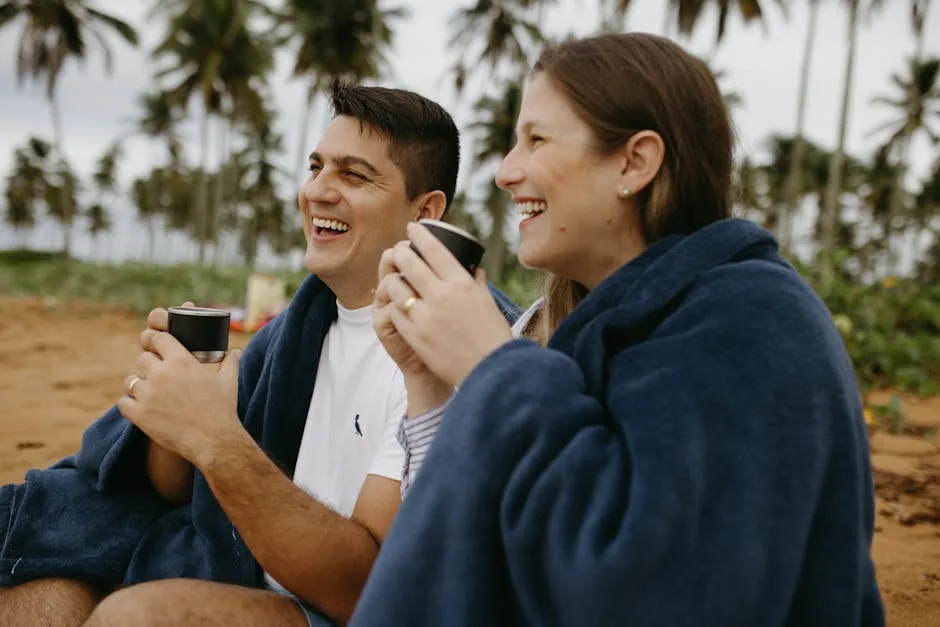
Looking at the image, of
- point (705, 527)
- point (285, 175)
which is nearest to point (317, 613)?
point (705, 527)

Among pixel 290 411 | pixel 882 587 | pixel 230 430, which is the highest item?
pixel 230 430

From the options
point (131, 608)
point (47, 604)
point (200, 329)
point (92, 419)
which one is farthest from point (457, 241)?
point (92, 419)

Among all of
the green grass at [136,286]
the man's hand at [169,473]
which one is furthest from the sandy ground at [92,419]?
the green grass at [136,286]

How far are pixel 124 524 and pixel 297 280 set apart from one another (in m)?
16.3

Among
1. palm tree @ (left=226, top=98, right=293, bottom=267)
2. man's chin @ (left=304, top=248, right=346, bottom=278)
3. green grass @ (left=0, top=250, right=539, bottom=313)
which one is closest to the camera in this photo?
man's chin @ (left=304, top=248, right=346, bottom=278)

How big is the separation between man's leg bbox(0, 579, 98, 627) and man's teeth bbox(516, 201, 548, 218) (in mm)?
1651

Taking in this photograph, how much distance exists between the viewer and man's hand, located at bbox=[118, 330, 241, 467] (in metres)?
1.63

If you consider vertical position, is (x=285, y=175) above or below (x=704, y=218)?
below

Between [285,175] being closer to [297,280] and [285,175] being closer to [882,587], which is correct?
[297,280]

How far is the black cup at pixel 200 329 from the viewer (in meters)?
1.72

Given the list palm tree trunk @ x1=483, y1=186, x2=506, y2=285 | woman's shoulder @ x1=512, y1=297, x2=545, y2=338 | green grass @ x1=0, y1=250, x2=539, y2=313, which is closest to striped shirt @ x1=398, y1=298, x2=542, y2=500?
woman's shoulder @ x1=512, y1=297, x2=545, y2=338

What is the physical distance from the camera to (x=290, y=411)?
2.12m

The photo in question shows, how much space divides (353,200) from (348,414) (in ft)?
2.26

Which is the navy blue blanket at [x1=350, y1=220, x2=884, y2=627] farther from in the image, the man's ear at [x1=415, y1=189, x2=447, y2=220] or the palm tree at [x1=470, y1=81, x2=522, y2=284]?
the palm tree at [x1=470, y1=81, x2=522, y2=284]
